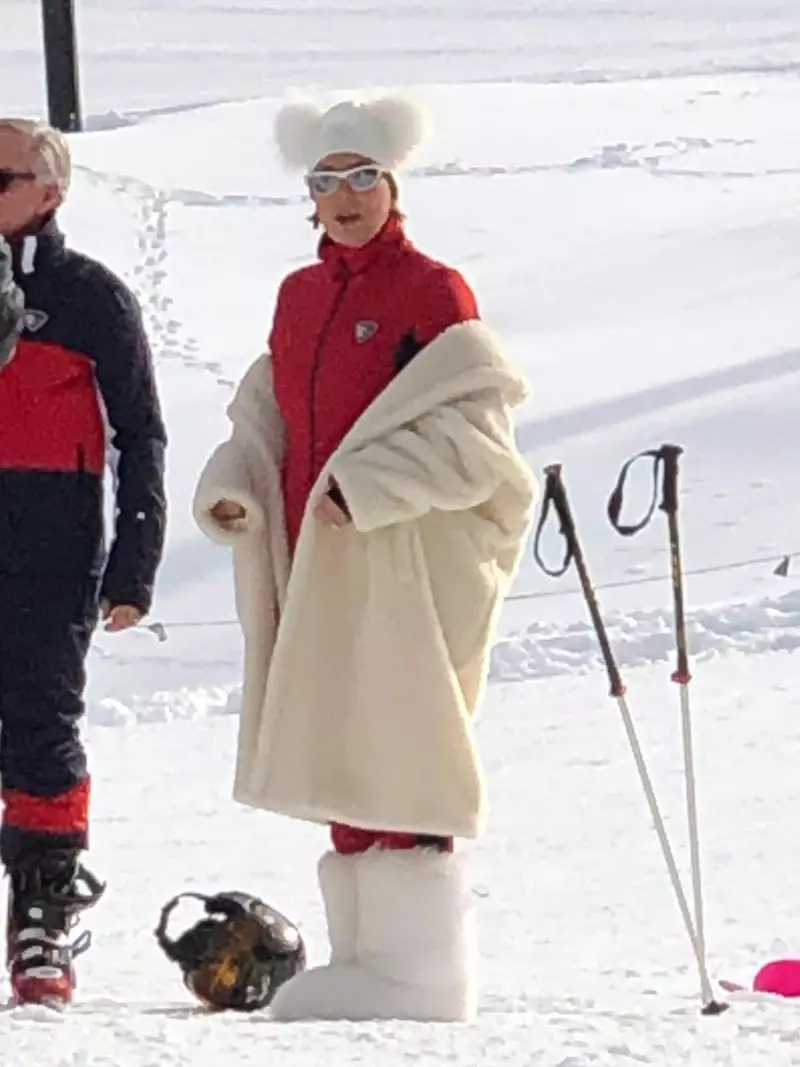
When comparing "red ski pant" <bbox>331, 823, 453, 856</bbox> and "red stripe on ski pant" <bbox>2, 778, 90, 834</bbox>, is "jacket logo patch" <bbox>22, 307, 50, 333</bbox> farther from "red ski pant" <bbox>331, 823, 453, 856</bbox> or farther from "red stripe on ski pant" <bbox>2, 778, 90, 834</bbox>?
"red ski pant" <bbox>331, 823, 453, 856</bbox>

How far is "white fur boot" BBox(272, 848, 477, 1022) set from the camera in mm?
3840

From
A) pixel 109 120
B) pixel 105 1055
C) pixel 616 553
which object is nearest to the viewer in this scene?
pixel 105 1055

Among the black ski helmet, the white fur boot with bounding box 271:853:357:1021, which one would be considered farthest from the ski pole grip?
the black ski helmet

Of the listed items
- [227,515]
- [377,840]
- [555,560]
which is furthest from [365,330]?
[555,560]

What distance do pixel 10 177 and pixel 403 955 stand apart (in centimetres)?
147

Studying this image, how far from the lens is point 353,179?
12.6 feet

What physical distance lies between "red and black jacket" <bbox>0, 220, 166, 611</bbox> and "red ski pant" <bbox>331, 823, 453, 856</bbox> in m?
0.52

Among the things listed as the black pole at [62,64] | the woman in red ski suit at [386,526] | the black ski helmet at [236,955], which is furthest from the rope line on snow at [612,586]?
the black pole at [62,64]

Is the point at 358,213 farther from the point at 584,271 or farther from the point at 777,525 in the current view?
the point at 584,271

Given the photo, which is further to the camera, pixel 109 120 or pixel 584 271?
pixel 109 120

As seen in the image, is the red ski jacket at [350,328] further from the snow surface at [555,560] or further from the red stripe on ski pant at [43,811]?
the red stripe on ski pant at [43,811]

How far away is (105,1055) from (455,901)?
89 centimetres

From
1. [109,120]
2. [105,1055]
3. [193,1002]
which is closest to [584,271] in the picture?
[109,120]

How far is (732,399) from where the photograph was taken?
1107 centimetres
